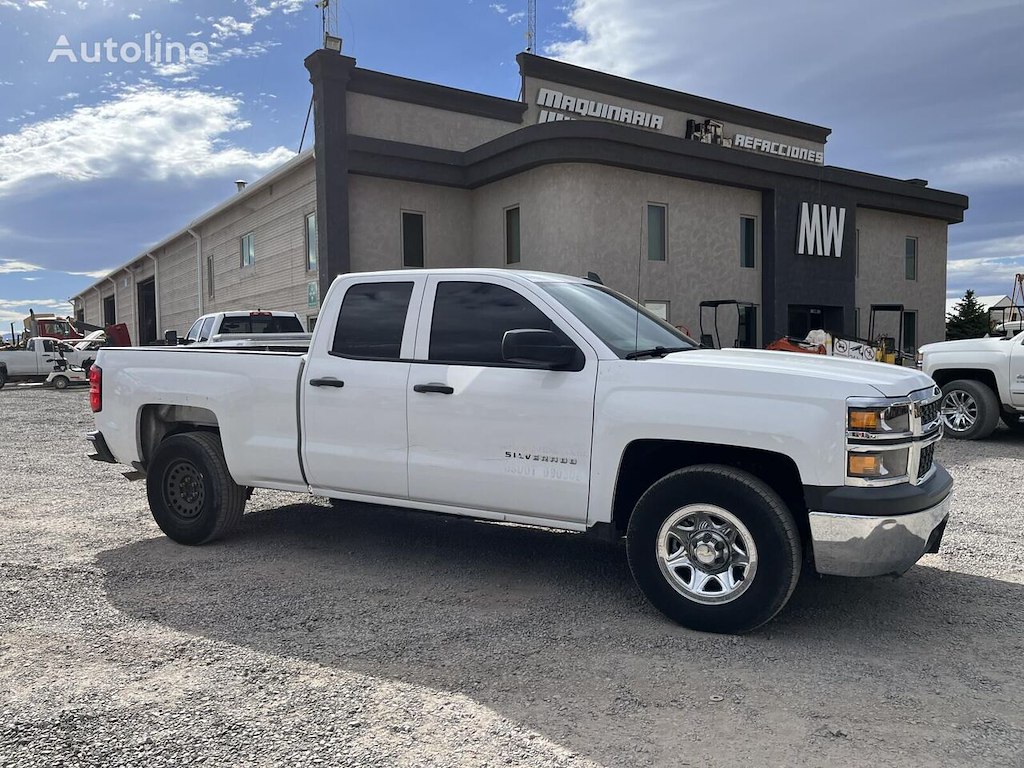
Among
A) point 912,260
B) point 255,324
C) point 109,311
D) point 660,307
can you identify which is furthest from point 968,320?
point 109,311

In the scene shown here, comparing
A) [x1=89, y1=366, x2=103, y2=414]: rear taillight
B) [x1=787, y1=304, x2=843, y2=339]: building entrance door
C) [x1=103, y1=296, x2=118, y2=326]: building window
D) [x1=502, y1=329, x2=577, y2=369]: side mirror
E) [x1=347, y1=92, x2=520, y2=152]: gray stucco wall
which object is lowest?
[x1=89, y1=366, x2=103, y2=414]: rear taillight

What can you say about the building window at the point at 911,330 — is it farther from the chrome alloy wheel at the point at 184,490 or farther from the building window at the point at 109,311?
the building window at the point at 109,311

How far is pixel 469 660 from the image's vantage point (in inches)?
155

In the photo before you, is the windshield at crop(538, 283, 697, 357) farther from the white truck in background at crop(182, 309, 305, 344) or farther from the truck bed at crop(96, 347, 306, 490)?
the white truck in background at crop(182, 309, 305, 344)

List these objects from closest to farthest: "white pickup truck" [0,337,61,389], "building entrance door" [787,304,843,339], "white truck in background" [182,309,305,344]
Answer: "white truck in background" [182,309,305,344], "building entrance door" [787,304,843,339], "white pickup truck" [0,337,61,389]

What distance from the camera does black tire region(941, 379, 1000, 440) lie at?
11.7m

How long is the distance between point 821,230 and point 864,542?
2092cm

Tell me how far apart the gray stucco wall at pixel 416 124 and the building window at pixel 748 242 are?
23.2 feet

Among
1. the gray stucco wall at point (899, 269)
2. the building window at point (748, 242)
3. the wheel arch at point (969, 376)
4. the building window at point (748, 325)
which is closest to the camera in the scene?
the wheel arch at point (969, 376)

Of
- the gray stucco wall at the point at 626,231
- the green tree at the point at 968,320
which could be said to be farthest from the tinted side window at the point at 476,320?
the green tree at the point at 968,320

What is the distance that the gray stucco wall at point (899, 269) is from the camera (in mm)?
25156

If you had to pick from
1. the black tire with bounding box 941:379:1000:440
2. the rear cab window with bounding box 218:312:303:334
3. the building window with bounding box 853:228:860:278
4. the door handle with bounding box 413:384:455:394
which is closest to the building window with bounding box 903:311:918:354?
the building window with bounding box 853:228:860:278

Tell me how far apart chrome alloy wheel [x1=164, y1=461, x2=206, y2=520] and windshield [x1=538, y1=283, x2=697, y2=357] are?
307 centimetres

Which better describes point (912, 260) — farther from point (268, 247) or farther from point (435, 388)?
point (435, 388)
